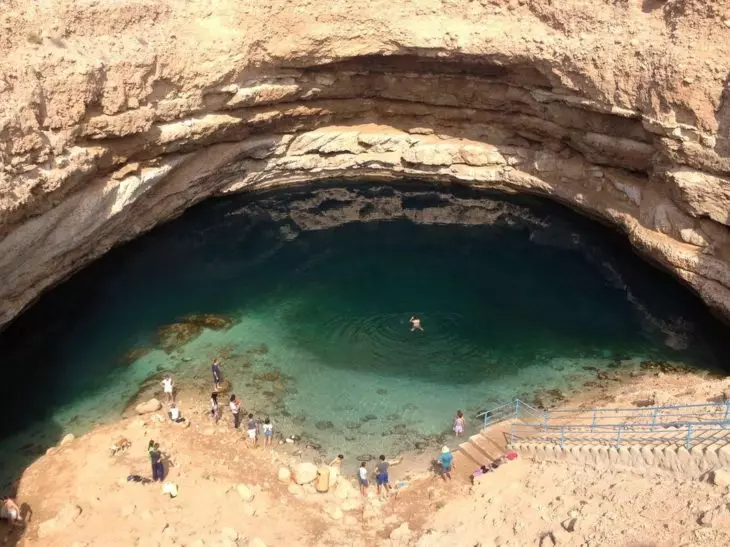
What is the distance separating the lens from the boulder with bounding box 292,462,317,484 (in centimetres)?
1730

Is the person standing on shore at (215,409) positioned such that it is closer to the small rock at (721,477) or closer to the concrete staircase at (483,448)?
the concrete staircase at (483,448)

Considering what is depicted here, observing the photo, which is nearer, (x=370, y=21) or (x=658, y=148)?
(x=658, y=148)

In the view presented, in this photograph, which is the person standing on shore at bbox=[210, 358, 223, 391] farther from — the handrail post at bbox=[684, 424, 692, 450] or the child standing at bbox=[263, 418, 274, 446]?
the handrail post at bbox=[684, 424, 692, 450]

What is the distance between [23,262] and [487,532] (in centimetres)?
1669

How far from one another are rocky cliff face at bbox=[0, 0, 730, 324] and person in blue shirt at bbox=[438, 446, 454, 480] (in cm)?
1234

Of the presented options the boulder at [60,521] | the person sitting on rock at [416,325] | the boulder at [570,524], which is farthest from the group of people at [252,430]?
the boulder at [570,524]

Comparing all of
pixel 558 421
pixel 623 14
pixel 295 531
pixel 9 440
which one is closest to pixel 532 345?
pixel 558 421

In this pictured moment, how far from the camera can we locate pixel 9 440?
18.3 metres

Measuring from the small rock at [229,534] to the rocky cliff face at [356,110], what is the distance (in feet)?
34.1

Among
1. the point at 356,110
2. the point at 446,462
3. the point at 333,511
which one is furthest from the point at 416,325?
the point at 356,110

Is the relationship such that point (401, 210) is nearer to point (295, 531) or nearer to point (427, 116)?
point (427, 116)

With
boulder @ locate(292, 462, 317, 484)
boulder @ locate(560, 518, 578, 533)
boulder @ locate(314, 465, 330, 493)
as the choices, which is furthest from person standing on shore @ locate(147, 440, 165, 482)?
boulder @ locate(560, 518, 578, 533)

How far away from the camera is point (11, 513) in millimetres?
14672

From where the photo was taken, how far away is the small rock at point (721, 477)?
1138cm
